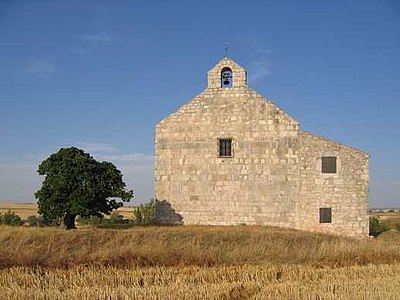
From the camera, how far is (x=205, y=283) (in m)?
10.1

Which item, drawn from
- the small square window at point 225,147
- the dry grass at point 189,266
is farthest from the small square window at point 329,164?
the dry grass at point 189,266

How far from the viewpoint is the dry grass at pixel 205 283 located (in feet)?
28.7

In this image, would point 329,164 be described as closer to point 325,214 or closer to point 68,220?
point 325,214

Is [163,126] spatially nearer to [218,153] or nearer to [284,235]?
[218,153]

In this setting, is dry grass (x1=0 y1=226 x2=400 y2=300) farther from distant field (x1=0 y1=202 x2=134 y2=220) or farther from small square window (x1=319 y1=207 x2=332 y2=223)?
distant field (x1=0 y1=202 x2=134 y2=220)

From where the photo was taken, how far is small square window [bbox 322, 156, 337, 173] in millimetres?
23000

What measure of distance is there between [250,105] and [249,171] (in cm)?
345

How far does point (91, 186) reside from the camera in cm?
2038

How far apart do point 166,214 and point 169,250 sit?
10.2 meters

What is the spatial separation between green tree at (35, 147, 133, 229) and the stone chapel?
4.07 meters

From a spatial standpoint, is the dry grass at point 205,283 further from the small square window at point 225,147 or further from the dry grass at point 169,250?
the small square window at point 225,147

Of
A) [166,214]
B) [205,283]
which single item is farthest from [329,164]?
[205,283]

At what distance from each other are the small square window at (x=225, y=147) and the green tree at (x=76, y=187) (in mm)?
5659

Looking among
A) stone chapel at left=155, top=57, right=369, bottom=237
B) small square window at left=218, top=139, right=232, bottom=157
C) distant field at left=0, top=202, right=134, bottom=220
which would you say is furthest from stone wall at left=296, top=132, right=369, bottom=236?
distant field at left=0, top=202, right=134, bottom=220
